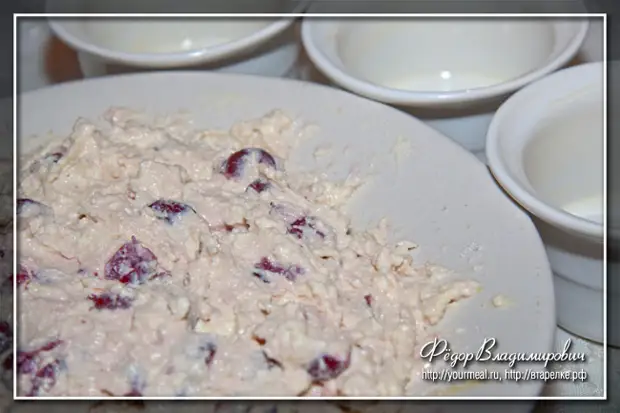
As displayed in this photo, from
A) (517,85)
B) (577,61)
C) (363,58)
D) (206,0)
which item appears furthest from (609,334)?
(206,0)

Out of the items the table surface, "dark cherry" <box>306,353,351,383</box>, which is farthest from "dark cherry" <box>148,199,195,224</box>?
the table surface

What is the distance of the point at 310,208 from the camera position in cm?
81

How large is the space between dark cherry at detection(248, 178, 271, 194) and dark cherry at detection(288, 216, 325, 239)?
55 millimetres

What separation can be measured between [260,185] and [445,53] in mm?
487

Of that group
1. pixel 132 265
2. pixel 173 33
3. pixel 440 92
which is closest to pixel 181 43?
pixel 173 33

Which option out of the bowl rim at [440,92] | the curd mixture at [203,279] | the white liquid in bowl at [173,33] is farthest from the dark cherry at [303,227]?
the white liquid in bowl at [173,33]

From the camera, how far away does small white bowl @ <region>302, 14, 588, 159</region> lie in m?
0.98

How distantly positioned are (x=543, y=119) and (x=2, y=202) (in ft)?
1.96

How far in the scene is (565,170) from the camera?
37.8 inches

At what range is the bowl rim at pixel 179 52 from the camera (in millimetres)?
998

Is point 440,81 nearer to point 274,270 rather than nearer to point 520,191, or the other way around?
point 520,191

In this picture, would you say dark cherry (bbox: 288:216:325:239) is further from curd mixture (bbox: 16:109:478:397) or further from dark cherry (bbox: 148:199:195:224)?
dark cherry (bbox: 148:199:195:224)

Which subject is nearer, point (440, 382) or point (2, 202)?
point (440, 382)

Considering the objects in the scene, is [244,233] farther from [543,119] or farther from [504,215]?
[543,119]
